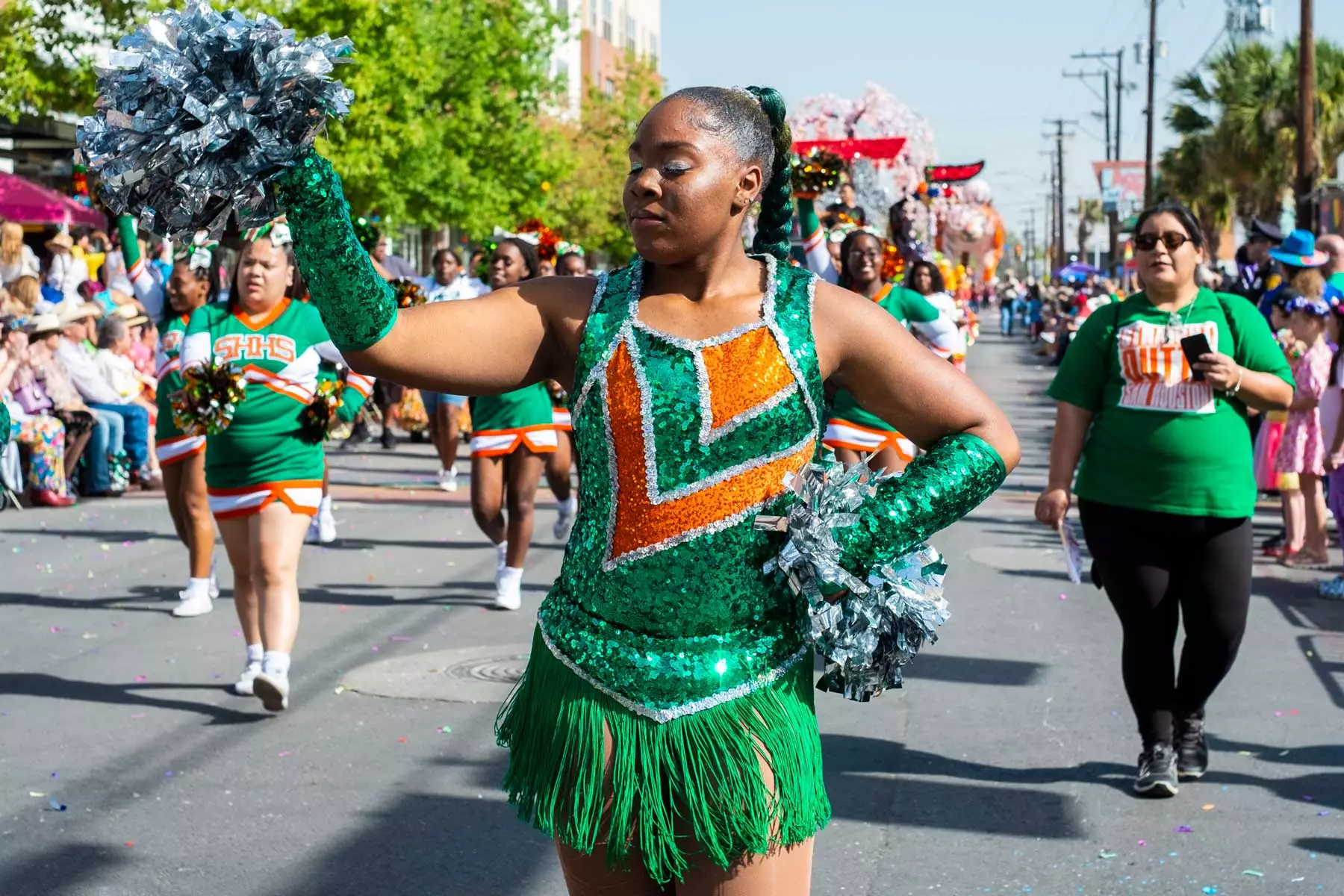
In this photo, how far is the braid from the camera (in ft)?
9.52

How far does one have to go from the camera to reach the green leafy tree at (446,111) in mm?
25812

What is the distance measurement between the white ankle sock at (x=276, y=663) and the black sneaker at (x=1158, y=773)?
3048 mm

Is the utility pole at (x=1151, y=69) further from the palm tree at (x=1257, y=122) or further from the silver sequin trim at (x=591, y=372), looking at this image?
the silver sequin trim at (x=591, y=372)

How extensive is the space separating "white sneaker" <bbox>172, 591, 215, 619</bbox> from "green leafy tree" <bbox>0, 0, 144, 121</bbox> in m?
14.9

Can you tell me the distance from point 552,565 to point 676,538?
24.7ft

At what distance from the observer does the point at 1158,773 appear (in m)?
5.50

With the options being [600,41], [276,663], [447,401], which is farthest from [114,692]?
[600,41]

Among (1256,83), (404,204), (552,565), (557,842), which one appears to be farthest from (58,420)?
(1256,83)

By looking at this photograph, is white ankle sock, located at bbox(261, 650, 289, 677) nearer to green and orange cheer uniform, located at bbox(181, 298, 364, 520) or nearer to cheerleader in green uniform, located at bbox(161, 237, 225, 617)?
green and orange cheer uniform, located at bbox(181, 298, 364, 520)

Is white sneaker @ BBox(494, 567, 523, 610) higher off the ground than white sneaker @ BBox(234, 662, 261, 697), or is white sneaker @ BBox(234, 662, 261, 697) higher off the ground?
white sneaker @ BBox(234, 662, 261, 697)

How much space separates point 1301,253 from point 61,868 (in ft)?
31.0

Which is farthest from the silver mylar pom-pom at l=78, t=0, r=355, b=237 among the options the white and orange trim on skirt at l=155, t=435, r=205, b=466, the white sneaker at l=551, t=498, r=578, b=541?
→ the white sneaker at l=551, t=498, r=578, b=541

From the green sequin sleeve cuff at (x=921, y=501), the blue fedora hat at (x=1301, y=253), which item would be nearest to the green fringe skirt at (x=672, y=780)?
the green sequin sleeve cuff at (x=921, y=501)

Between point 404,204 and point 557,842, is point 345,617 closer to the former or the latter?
point 557,842
